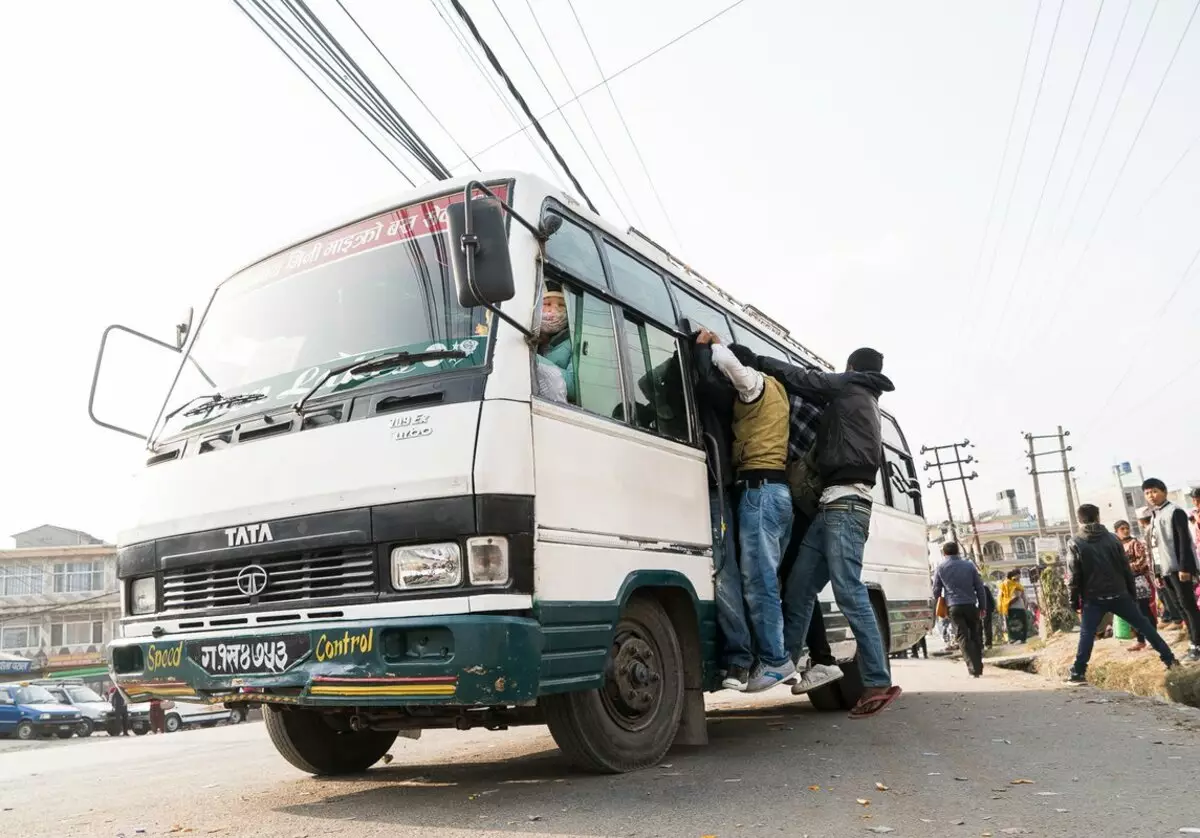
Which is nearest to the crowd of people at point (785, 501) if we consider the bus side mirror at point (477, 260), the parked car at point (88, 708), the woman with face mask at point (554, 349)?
the woman with face mask at point (554, 349)

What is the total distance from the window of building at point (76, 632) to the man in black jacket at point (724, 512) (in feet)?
173

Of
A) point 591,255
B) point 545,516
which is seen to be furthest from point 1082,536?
point 545,516

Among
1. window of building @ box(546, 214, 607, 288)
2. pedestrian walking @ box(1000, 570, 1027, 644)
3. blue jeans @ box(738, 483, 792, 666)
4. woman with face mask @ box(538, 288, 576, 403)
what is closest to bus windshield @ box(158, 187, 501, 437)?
woman with face mask @ box(538, 288, 576, 403)

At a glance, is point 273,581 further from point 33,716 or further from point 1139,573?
point 33,716

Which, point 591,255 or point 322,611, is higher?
point 591,255

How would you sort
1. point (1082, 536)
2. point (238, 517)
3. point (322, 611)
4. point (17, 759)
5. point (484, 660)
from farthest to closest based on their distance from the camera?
point (17, 759), point (1082, 536), point (238, 517), point (322, 611), point (484, 660)

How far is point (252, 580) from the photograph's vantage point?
14.3 feet

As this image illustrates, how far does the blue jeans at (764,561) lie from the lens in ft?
18.9

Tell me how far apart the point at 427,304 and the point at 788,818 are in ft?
8.96

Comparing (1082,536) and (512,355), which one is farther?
(1082,536)

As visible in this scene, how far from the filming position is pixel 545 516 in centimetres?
420

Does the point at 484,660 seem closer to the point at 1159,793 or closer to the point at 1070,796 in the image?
the point at 1070,796

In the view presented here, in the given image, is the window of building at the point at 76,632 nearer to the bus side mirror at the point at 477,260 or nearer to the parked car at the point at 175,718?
the parked car at the point at 175,718

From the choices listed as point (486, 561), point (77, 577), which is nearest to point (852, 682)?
point (486, 561)
